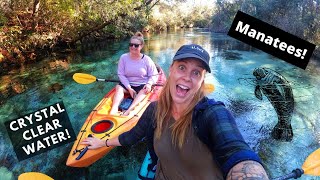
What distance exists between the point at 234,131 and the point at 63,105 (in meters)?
5.34

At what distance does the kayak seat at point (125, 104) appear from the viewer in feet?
14.1

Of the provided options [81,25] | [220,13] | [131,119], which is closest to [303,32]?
[81,25]

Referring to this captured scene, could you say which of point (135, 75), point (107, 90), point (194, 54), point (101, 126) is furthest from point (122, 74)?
point (194, 54)

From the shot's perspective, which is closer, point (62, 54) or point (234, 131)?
point (234, 131)

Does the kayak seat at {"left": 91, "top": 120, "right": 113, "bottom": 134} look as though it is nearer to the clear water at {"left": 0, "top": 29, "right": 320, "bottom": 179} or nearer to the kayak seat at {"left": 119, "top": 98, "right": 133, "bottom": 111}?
the clear water at {"left": 0, "top": 29, "right": 320, "bottom": 179}

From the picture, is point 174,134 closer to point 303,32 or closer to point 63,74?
point 63,74

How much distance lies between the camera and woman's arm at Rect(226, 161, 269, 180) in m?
1.10

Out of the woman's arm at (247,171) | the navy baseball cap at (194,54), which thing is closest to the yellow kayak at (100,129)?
the navy baseball cap at (194,54)

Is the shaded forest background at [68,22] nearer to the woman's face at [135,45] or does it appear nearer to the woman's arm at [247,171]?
the woman's face at [135,45]

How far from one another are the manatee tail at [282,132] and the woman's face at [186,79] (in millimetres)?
3599

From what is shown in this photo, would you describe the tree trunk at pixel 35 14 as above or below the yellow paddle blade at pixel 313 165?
above

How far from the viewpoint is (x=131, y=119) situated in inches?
147

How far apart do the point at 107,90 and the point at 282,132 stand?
4367 mm

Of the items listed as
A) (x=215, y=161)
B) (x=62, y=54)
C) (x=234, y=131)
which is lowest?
(x=62, y=54)
